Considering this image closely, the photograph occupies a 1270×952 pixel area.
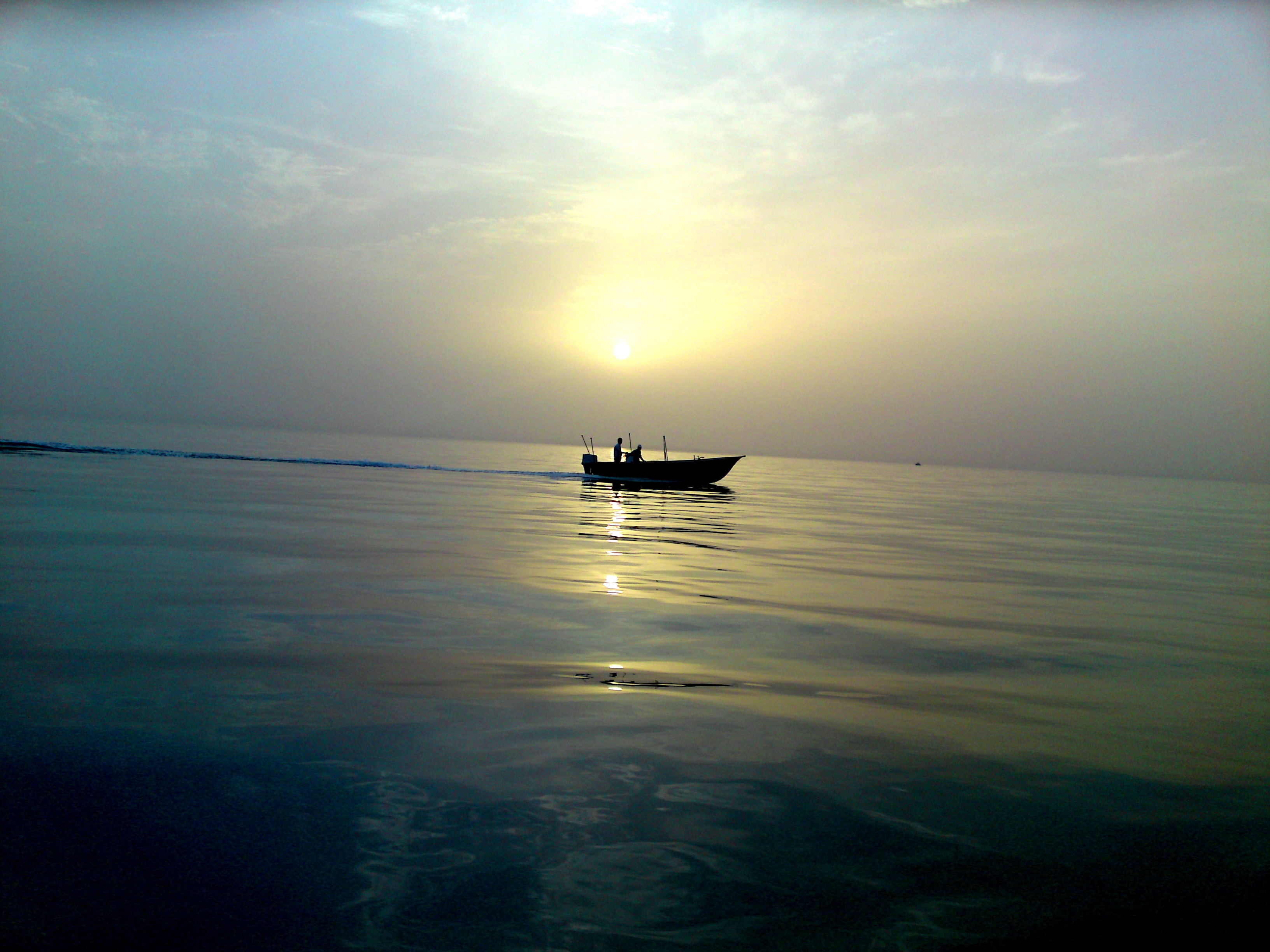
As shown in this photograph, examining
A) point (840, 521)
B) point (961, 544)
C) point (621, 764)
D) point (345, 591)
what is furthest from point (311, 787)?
point (840, 521)

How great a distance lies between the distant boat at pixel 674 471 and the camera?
2125 inches

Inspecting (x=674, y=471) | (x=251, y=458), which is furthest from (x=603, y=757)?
(x=251, y=458)

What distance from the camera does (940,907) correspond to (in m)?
4.30

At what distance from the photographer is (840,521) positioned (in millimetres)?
33125

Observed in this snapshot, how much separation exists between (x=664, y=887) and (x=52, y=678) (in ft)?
21.0

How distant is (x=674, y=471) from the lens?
179 ft

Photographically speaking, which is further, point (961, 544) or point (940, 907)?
point (961, 544)

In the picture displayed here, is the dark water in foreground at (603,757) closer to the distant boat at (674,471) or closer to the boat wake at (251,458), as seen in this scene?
the distant boat at (674,471)

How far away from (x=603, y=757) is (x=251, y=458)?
66118 mm

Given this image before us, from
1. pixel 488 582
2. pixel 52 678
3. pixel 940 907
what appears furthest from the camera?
pixel 488 582

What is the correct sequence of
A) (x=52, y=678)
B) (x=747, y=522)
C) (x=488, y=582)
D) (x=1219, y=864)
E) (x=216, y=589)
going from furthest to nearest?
(x=747, y=522), (x=488, y=582), (x=216, y=589), (x=52, y=678), (x=1219, y=864)

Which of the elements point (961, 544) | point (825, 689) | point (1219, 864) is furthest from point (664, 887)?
point (961, 544)

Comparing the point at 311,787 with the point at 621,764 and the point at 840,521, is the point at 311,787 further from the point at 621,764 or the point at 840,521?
the point at 840,521

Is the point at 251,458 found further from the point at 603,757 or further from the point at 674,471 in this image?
the point at 603,757
